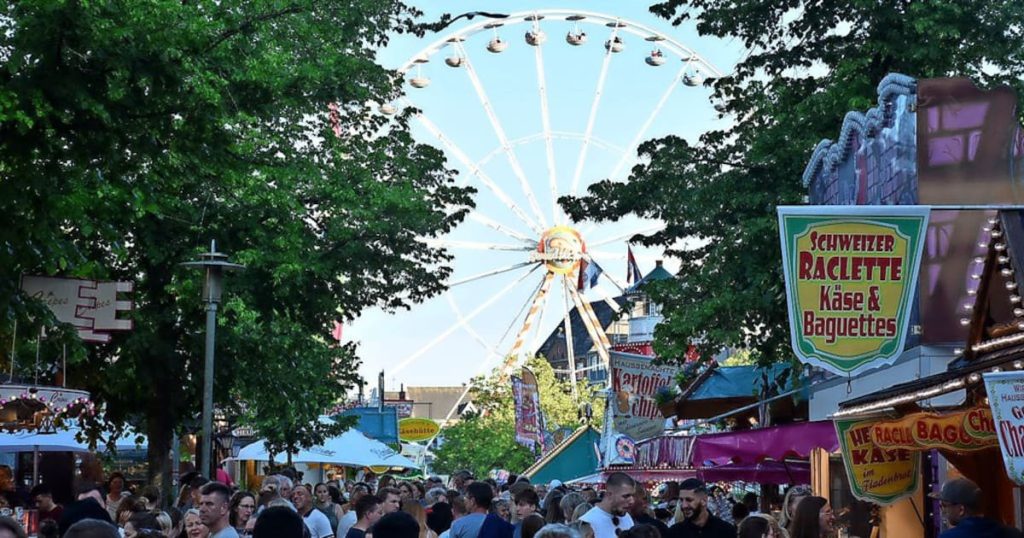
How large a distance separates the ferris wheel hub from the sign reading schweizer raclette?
1808 inches

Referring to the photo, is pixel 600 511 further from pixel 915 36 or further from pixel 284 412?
pixel 284 412

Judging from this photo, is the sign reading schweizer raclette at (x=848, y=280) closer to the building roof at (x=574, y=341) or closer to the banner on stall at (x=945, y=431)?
the banner on stall at (x=945, y=431)

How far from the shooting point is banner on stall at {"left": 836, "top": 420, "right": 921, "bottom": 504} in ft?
52.7

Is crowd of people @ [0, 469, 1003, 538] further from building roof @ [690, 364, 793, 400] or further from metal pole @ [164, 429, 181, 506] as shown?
building roof @ [690, 364, 793, 400]

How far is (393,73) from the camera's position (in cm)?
3081

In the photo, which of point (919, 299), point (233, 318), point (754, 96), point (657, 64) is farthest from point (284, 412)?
point (657, 64)

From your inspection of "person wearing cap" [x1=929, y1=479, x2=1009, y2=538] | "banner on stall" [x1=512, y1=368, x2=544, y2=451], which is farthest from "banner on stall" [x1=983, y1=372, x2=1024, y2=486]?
"banner on stall" [x1=512, y1=368, x2=544, y2=451]

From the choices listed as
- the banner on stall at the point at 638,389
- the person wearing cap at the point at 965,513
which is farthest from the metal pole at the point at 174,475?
the person wearing cap at the point at 965,513

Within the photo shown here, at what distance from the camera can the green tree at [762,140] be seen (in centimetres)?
2303

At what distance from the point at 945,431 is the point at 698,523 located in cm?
297

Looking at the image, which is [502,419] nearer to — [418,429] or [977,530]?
[418,429]

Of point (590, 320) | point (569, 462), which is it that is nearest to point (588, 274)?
point (590, 320)

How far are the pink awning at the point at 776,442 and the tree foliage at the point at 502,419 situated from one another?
60.7m

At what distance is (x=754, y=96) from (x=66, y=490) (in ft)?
56.2
